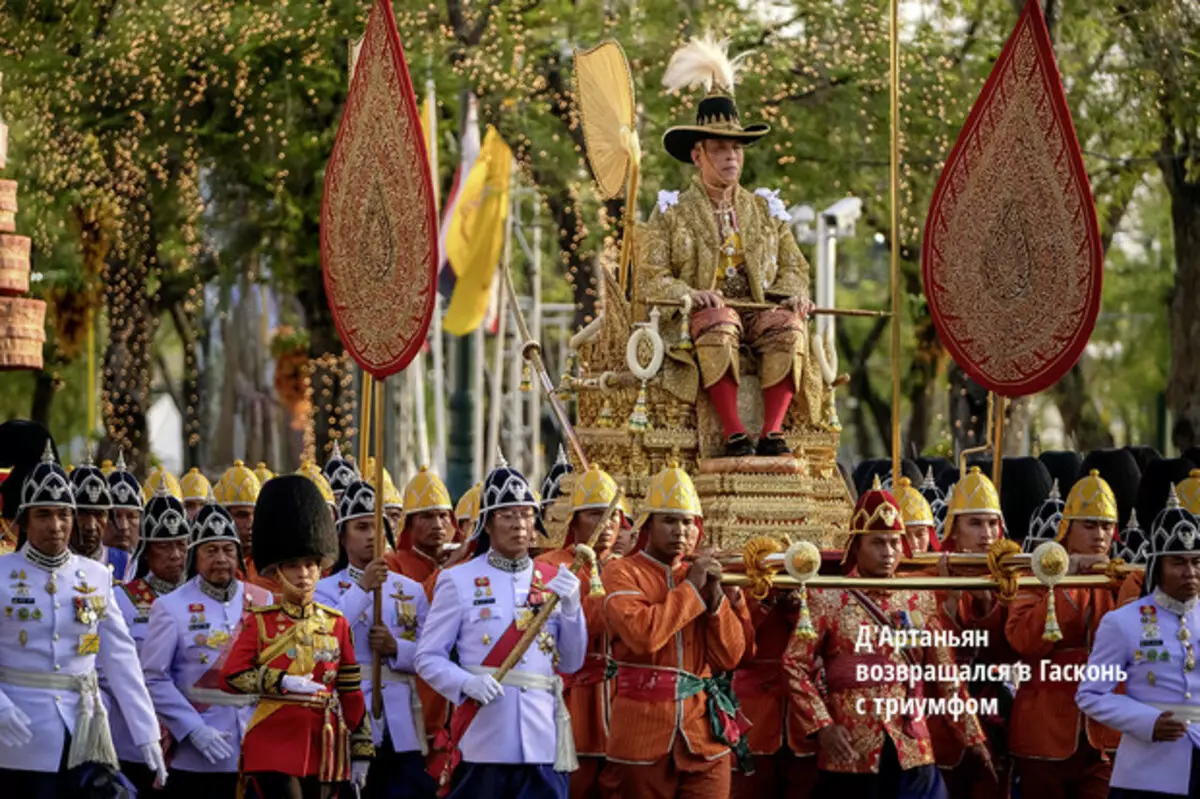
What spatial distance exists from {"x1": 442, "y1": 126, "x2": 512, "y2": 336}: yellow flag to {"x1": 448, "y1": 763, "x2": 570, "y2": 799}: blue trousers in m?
14.1

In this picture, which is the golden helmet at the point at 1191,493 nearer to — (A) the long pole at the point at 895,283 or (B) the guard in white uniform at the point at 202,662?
(A) the long pole at the point at 895,283

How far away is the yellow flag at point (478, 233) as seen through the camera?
2602 centimetres

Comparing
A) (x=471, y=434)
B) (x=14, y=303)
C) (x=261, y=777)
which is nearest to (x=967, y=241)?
(x=261, y=777)

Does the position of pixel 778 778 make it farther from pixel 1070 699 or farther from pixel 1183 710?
pixel 1183 710

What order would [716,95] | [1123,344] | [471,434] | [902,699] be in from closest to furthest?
1. [902,699]
2. [716,95]
3. [471,434]
4. [1123,344]

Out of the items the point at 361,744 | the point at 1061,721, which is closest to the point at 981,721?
the point at 1061,721

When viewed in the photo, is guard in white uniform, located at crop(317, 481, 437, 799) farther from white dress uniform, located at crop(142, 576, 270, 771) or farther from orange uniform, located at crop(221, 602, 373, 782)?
orange uniform, located at crop(221, 602, 373, 782)

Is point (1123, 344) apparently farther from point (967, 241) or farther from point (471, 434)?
point (967, 241)

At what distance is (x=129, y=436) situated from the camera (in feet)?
107

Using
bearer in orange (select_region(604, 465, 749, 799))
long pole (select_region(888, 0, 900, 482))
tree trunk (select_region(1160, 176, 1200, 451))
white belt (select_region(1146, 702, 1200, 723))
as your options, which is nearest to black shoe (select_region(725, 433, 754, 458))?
long pole (select_region(888, 0, 900, 482))

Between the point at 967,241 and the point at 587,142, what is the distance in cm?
373

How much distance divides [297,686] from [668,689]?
163cm

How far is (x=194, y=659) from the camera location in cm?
1268

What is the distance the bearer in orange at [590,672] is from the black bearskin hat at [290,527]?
123 cm
